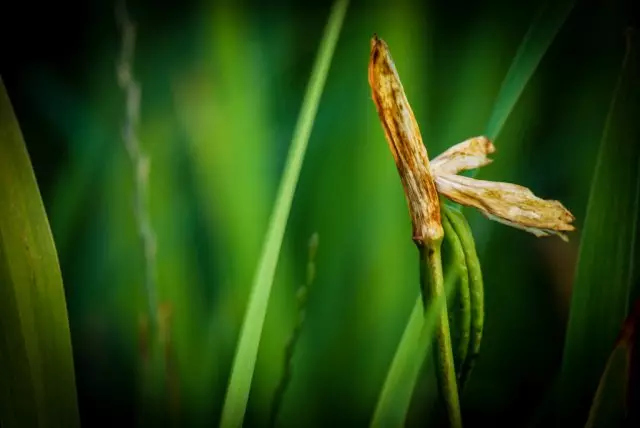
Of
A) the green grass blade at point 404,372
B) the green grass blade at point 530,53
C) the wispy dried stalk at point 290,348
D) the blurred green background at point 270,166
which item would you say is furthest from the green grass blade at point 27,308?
the green grass blade at point 530,53

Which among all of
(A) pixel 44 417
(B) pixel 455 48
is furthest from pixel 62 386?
(B) pixel 455 48

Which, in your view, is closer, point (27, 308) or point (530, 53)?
point (27, 308)

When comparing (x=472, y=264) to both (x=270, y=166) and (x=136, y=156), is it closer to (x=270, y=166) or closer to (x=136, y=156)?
(x=270, y=166)

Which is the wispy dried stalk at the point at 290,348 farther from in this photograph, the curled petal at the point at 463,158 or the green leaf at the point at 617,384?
the green leaf at the point at 617,384

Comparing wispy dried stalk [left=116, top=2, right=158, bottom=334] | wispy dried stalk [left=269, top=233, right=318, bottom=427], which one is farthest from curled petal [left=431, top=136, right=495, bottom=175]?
wispy dried stalk [left=116, top=2, right=158, bottom=334]

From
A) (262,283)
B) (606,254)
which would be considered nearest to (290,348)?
(262,283)

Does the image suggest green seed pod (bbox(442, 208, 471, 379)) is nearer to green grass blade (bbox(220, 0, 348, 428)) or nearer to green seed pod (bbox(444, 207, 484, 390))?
green seed pod (bbox(444, 207, 484, 390))
